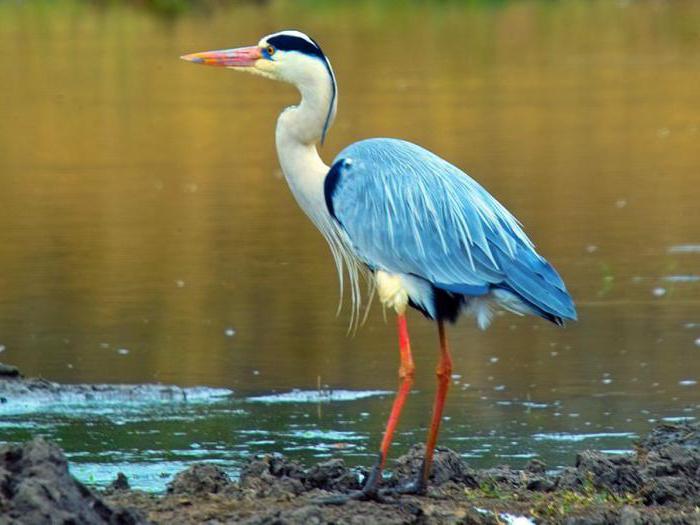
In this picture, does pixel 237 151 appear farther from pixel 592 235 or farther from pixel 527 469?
pixel 527 469

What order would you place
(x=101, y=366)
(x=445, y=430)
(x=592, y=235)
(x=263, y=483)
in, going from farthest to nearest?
(x=592, y=235), (x=101, y=366), (x=445, y=430), (x=263, y=483)

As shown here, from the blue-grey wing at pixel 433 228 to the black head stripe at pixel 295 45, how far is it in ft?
1.48

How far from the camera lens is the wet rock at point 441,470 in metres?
6.48

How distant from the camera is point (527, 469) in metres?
6.83

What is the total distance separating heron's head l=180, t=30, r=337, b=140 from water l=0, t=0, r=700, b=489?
1.59m

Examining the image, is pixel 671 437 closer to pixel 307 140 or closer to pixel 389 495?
pixel 389 495

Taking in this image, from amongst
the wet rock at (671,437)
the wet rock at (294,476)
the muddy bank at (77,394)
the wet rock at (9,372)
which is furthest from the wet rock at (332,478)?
the wet rock at (9,372)

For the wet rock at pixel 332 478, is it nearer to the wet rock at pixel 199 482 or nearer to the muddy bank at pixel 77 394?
the wet rock at pixel 199 482

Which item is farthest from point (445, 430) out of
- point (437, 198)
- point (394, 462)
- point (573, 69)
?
point (573, 69)

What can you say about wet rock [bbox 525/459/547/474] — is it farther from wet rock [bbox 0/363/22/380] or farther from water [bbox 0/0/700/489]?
wet rock [bbox 0/363/22/380]

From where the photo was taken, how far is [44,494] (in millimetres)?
5105

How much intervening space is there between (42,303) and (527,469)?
4.60 m

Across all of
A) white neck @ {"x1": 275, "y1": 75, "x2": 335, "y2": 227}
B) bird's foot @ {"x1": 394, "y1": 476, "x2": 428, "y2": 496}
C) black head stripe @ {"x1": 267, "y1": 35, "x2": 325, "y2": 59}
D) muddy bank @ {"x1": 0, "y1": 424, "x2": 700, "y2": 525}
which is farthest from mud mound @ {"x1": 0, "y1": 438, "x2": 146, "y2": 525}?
black head stripe @ {"x1": 267, "y1": 35, "x2": 325, "y2": 59}

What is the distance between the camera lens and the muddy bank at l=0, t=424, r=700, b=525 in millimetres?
5199
